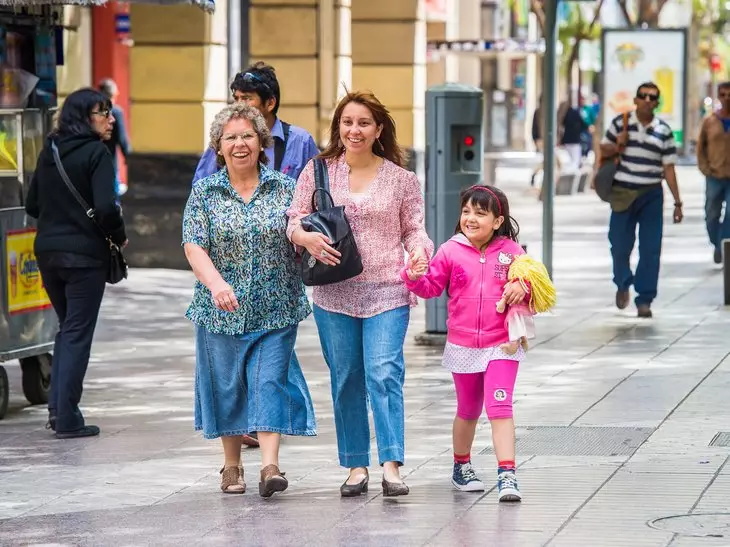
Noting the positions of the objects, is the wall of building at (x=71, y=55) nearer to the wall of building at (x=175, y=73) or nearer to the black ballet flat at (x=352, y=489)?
the wall of building at (x=175, y=73)

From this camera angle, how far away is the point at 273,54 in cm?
2019

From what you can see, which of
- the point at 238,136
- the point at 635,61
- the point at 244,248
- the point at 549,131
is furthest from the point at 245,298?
the point at 635,61

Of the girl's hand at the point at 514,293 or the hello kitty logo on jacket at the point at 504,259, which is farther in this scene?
the hello kitty logo on jacket at the point at 504,259

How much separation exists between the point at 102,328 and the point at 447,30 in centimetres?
2879

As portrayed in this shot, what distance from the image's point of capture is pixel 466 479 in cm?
739

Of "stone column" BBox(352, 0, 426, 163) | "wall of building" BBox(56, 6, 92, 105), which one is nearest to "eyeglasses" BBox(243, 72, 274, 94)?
"wall of building" BBox(56, 6, 92, 105)

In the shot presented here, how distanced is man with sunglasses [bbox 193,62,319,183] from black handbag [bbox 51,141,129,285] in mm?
943

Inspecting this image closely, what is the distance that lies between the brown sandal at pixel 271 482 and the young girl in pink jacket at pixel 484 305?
82 centimetres

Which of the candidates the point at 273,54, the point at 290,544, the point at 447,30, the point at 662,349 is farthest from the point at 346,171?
the point at 447,30

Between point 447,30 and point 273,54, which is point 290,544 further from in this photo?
point 447,30

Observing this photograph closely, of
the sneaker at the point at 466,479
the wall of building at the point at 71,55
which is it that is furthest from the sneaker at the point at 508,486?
the wall of building at the point at 71,55

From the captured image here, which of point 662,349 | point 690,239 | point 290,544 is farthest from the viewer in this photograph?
point 690,239

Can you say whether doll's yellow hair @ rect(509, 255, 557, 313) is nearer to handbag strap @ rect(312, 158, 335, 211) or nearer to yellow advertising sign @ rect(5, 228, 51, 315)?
handbag strap @ rect(312, 158, 335, 211)

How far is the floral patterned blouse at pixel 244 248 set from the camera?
733 centimetres
